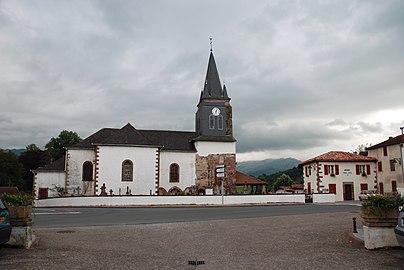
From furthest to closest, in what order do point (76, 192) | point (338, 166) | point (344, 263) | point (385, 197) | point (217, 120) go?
point (217, 120) → point (338, 166) → point (76, 192) → point (385, 197) → point (344, 263)

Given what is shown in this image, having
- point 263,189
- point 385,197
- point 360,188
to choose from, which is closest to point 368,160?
point 360,188

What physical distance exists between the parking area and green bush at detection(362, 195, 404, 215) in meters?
0.98

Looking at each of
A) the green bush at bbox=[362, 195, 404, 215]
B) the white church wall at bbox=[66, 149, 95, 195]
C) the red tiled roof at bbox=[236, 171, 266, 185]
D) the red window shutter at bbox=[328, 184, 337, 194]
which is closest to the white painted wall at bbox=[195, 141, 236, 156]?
the red tiled roof at bbox=[236, 171, 266, 185]

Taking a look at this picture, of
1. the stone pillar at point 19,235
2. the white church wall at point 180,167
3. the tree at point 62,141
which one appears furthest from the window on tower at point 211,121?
the stone pillar at point 19,235

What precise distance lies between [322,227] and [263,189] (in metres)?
36.6

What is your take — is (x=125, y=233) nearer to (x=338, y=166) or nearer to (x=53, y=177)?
(x=53, y=177)

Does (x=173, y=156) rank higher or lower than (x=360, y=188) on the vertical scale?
higher

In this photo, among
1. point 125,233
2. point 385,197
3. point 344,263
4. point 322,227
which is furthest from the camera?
point 322,227

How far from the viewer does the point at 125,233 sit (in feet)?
45.0

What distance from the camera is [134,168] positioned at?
41.6m

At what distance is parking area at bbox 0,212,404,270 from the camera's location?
8484 millimetres

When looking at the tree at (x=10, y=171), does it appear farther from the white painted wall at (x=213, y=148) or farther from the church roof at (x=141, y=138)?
the white painted wall at (x=213, y=148)

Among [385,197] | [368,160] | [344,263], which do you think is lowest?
[344,263]

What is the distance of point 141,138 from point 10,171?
119 feet
